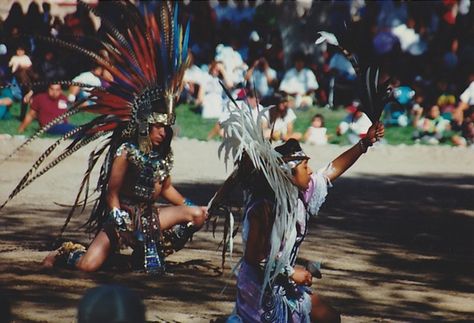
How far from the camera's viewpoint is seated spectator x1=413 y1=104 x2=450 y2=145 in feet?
59.2

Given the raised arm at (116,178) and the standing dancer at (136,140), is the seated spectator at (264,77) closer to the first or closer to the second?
the standing dancer at (136,140)

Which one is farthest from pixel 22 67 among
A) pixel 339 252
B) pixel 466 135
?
pixel 339 252

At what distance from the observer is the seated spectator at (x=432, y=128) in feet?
59.2

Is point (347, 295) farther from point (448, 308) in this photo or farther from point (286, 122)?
point (286, 122)

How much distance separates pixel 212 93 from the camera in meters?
20.2

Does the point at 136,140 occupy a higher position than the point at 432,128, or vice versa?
the point at 432,128

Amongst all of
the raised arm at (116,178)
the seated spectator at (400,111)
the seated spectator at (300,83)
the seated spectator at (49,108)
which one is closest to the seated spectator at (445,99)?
the seated spectator at (400,111)

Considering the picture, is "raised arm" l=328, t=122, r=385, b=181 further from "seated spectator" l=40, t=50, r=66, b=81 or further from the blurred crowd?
"seated spectator" l=40, t=50, r=66, b=81

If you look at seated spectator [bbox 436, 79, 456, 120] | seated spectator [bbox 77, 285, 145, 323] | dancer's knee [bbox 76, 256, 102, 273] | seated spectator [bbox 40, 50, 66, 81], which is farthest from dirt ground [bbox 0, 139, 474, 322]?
seated spectator [bbox 40, 50, 66, 81]

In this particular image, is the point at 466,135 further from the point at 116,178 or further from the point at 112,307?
the point at 112,307

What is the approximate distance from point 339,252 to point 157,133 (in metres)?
1.97

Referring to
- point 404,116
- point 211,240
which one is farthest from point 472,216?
point 404,116

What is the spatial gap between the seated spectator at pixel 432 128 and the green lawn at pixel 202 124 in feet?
0.58

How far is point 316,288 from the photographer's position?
847 centimetres
